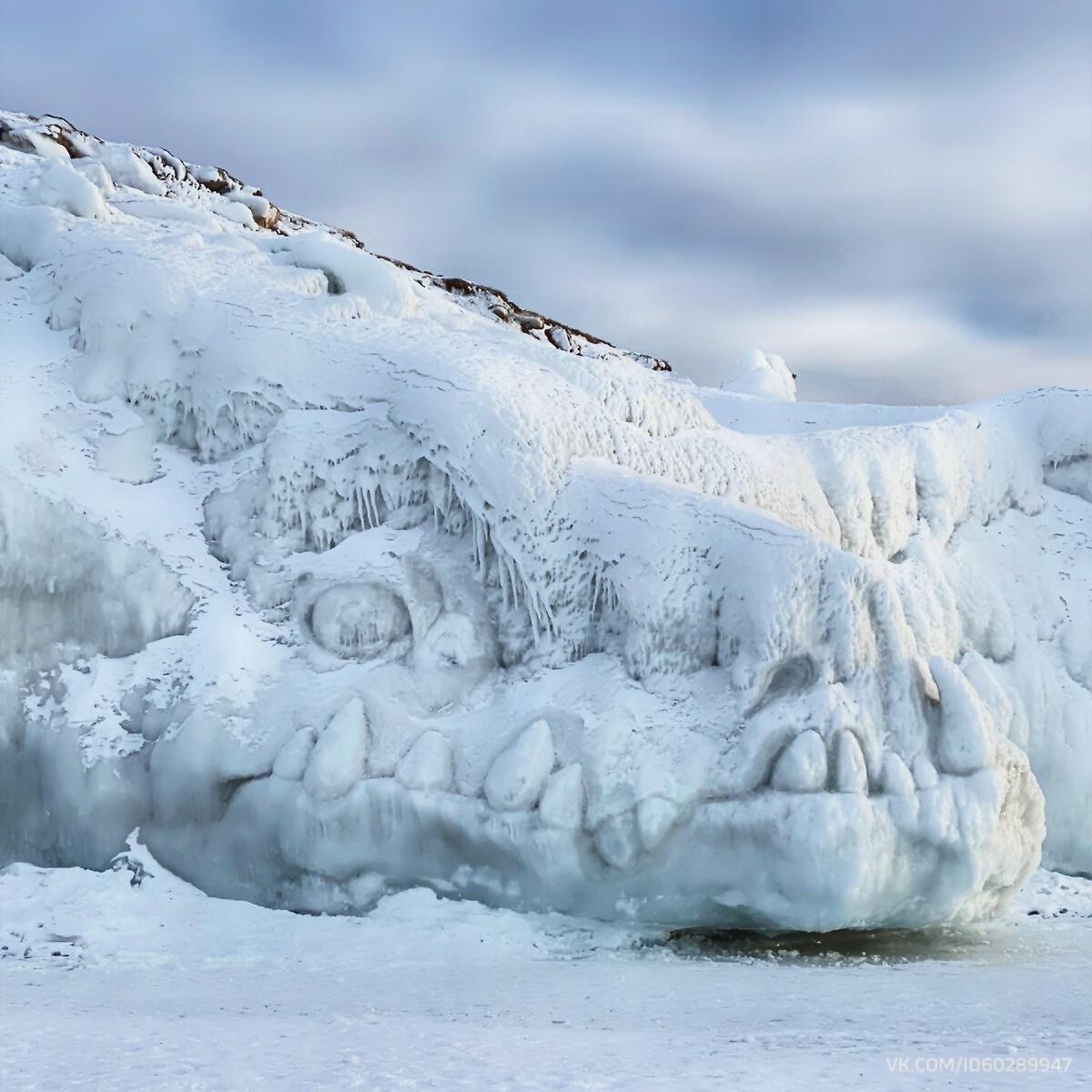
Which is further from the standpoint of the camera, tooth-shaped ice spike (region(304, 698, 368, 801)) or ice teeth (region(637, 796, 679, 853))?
tooth-shaped ice spike (region(304, 698, 368, 801))

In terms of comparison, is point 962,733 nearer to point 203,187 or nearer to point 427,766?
point 427,766

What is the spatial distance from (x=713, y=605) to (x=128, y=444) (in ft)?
18.9

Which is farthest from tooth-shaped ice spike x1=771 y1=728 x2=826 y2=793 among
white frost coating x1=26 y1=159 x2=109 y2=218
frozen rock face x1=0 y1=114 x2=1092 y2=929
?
white frost coating x1=26 y1=159 x2=109 y2=218

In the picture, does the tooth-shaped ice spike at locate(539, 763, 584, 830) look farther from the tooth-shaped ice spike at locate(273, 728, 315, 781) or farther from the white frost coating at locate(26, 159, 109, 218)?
the white frost coating at locate(26, 159, 109, 218)

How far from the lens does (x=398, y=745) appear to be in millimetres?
8945

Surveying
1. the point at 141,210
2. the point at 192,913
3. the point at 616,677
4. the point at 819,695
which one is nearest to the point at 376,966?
the point at 192,913

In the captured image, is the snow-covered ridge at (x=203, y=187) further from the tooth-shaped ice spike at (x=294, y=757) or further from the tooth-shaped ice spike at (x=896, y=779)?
the tooth-shaped ice spike at (x=896, y=779)

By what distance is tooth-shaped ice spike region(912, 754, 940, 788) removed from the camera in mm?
8328

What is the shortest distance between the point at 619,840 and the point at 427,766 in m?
1.59

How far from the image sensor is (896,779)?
325 inches

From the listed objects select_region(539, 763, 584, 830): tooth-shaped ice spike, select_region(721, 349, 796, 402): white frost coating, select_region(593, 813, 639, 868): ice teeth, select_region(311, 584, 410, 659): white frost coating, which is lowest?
select_region(593, 813, 639, 868): ice teeth

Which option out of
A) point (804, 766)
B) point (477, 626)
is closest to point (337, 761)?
point (477, 626)

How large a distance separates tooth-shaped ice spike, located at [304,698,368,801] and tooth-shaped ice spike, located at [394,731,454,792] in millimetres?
334

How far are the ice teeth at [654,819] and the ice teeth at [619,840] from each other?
0.24 feet
